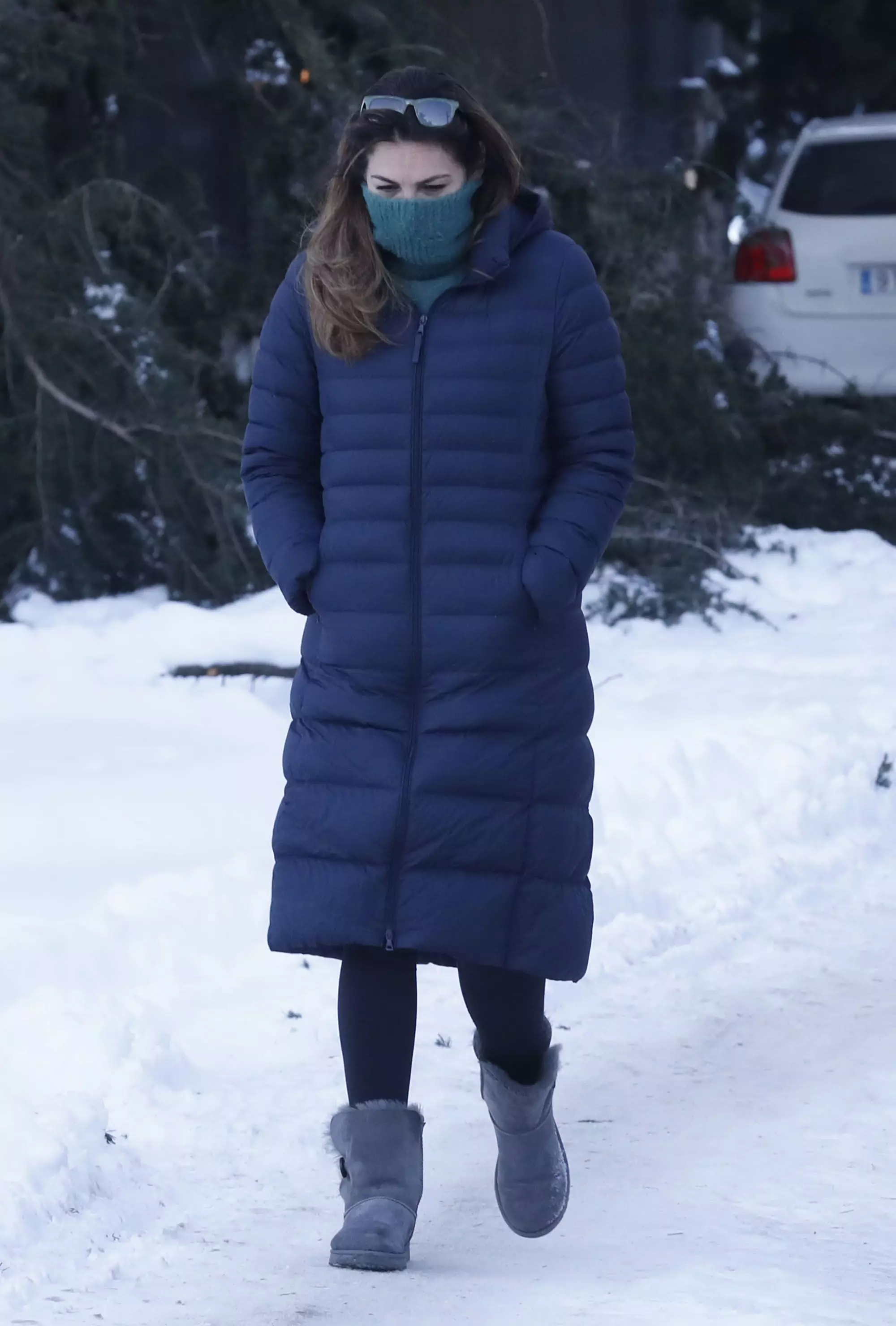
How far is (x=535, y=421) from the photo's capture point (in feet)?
9.27

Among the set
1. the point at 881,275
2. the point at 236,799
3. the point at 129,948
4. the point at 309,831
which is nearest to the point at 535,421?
the point at 309,831

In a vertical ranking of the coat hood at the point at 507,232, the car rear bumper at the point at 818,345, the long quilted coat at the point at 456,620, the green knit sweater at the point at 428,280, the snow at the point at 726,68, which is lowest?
the snow at the point at 726,68

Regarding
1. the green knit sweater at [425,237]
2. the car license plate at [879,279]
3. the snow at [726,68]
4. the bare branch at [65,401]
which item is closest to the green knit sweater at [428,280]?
the green knit sweater at [425,237]

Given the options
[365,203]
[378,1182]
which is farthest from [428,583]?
[378,1182]

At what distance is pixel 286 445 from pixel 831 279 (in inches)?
245

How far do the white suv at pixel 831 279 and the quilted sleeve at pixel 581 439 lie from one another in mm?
5799

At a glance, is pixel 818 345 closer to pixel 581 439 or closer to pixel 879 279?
pixel 879 279

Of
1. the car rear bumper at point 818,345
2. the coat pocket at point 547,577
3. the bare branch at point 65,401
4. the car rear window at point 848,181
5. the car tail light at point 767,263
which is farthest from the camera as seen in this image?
the car rear window at point 848,181

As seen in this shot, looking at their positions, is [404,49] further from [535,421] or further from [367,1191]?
[367,1191]

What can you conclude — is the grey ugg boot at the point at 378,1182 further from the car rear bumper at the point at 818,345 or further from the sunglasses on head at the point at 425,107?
the car rear bumper at the point at 818,345

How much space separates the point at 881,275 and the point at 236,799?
4709 millimetres

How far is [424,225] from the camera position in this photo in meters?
2.77

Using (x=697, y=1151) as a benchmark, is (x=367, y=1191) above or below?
above

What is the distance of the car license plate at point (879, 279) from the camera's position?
8.59m
